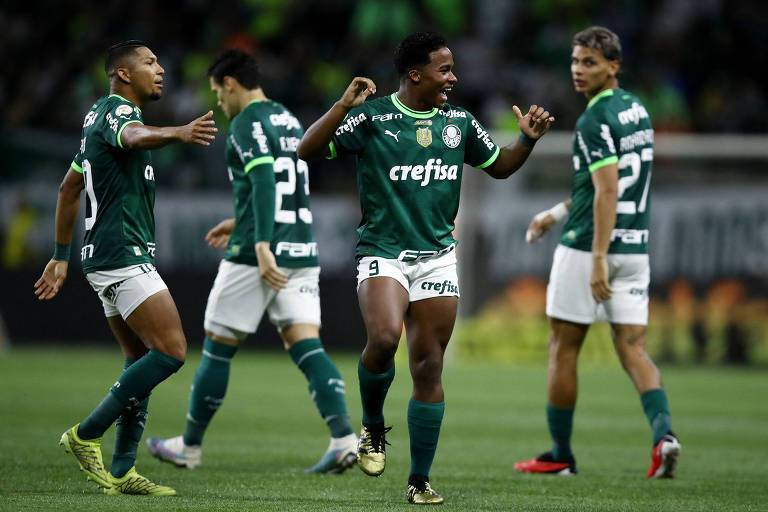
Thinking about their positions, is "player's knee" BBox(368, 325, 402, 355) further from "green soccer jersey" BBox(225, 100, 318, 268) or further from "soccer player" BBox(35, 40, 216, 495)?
"green soccer jersey" BBox(225, 100, 318, 268)

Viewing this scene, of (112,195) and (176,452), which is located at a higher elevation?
(112,195)

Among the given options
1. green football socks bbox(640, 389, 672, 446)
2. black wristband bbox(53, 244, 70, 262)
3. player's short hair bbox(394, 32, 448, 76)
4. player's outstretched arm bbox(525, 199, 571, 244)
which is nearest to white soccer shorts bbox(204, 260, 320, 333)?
black wristband bbox(53, 244, 70, 262)

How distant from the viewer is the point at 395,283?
5566mm

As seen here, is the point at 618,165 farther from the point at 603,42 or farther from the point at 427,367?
the point at 427,367

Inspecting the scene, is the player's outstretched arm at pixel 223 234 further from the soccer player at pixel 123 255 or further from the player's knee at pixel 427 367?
the player's knee at pixel 427 367

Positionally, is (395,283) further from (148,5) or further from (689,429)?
(148,5)

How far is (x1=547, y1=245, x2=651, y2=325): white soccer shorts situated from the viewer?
6.99 m

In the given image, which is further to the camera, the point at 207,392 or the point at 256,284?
the point at 256,284

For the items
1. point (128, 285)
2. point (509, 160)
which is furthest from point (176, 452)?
point (509, 160)

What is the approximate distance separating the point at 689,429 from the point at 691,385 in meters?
3.75

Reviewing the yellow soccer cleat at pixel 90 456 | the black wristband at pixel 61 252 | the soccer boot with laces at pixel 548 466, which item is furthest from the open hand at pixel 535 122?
the yellow soccer cleat at pixel 90 456

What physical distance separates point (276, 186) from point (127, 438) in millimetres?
1894

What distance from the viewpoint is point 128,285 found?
568 cm

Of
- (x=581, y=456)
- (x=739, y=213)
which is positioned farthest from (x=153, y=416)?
(x=739, y=213)
